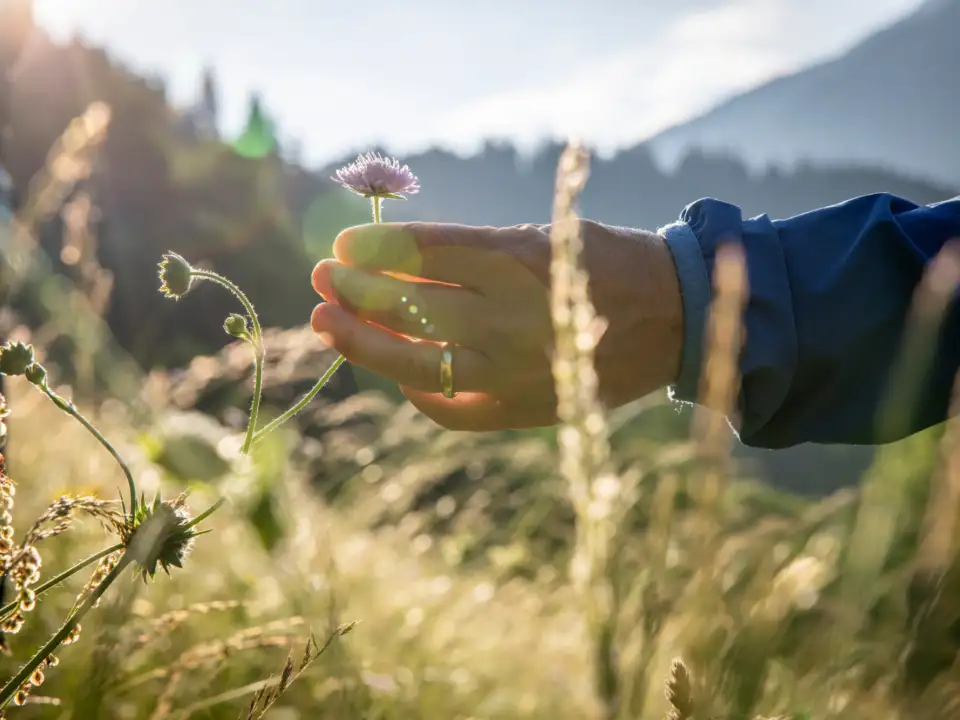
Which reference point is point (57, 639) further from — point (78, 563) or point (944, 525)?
point (944, 525)

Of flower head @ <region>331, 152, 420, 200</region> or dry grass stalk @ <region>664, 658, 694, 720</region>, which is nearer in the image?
dry grass stalk @ <region>664, 658, 694, 720</region>

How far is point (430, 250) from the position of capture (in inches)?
33.4

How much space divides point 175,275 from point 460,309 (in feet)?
1.03

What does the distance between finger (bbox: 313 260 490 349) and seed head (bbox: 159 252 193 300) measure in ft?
0.50

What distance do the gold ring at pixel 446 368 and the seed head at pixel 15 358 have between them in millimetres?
440

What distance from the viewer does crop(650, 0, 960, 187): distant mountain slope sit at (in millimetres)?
87812

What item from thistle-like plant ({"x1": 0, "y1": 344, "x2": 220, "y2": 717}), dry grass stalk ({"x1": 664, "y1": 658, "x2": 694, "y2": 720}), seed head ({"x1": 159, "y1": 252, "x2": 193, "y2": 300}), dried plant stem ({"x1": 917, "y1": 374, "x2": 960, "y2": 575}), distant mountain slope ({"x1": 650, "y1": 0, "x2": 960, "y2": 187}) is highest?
distant mountain slope ({"x1": 650, "y1": 0, "x2": 960, "y2": 187})

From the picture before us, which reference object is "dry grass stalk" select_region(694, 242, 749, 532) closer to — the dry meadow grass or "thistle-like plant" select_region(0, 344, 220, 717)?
the dry meadow grass

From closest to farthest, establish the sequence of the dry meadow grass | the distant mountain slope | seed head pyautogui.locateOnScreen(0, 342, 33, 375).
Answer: the dry meadow grass, seed head pyautogui.locateOnScreen(0, 342, 33, 375), the distant mountain slope

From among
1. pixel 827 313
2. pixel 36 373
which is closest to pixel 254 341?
pixel 36 373

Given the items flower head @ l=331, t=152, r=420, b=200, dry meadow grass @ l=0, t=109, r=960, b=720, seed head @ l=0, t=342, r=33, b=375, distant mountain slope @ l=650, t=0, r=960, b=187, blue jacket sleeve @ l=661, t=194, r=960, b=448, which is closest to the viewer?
dry meadow grass @ l=0, t=109, r=960, b=720

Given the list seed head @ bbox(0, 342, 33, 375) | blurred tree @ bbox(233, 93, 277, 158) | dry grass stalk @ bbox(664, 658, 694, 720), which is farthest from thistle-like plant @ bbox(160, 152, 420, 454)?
blurred tree @ bbox(233, 93, 277, 158)

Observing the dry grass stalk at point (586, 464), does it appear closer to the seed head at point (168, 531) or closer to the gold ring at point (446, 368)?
the seed head at point (168, 531)

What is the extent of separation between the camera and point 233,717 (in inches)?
51.7
